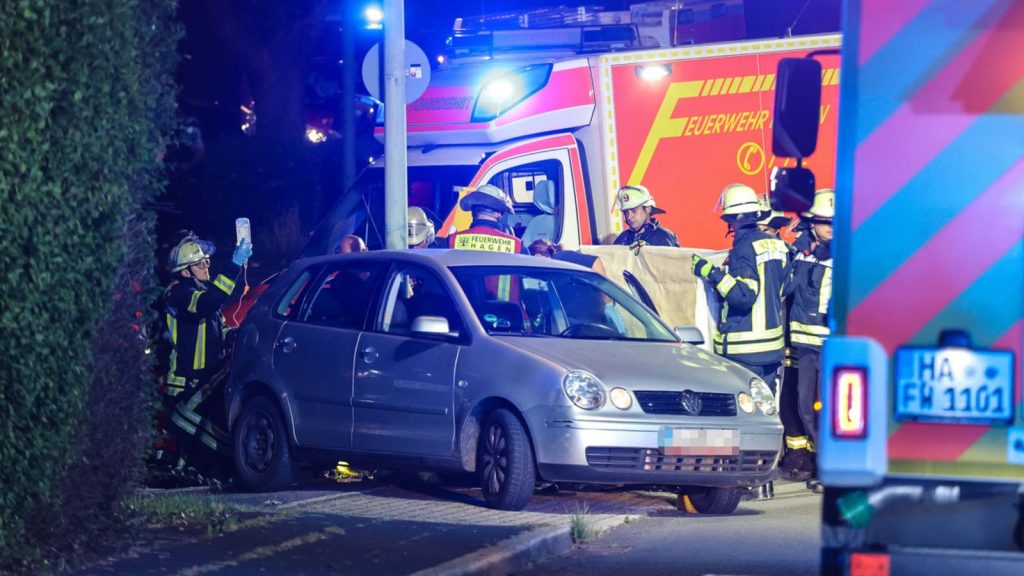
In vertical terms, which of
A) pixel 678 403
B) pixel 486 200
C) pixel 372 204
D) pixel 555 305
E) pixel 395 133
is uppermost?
pixel 395 133

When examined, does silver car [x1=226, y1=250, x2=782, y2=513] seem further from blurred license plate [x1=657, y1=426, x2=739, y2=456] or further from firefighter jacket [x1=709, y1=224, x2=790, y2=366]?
firefighter jacket [x1=709, y1=224, x2=790, y2=366]

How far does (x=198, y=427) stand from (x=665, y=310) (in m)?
3.54

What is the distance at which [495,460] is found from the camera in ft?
32.2

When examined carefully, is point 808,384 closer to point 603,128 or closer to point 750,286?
point 750,286

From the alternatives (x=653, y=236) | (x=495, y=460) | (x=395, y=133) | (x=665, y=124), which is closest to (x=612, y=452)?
(x=495, y=460)

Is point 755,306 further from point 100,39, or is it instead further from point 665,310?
point 100,39

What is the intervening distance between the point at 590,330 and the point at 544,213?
395 centimetres

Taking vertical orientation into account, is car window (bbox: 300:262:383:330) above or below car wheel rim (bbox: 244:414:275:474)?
above

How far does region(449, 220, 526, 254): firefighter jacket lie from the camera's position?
41.0ft

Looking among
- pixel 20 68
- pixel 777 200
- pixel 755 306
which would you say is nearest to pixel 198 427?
pixel 755 306

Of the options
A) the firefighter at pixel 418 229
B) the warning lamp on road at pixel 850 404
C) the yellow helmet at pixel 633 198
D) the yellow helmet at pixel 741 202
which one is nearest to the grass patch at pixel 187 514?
the yellow helmet at pixel 741 202

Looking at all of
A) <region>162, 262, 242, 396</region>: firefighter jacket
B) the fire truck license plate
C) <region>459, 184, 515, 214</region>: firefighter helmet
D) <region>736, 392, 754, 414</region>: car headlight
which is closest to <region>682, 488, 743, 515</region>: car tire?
<region>736, 392, 754, 414</region>: car headlight

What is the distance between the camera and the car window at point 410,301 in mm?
10422

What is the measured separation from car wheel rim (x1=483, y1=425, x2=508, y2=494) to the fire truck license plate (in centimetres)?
471
